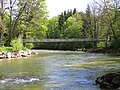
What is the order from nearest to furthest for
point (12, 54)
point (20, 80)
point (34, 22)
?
point (20, 80) < point (12, 54) < point (34, 22)

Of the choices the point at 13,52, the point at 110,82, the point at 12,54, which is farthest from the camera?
the point at 13,52

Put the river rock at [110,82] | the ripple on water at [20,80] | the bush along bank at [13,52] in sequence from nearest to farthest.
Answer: the river rock at [110,82], the ripple on water at [20,80], the bush along bank at [13,52]

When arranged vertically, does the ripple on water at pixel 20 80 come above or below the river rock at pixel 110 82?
below

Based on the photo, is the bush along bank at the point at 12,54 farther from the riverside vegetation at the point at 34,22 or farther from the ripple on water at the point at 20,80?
the ripple on water at the point at 20,80

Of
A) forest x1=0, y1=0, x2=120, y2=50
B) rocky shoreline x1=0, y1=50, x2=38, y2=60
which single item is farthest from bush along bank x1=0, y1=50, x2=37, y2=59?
forest x1=0, y1=0, x2=120, y2=50

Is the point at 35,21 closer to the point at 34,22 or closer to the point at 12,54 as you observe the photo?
the point at 34,22

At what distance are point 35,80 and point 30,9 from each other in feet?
124

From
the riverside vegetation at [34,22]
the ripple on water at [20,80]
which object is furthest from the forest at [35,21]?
the ripple on water at [20,80]

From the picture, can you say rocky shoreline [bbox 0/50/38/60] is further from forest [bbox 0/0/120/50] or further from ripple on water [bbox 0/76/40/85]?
ripple on water [bbox 0/76/40/85]

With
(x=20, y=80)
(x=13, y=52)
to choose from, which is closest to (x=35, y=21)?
(x=13, y=52)

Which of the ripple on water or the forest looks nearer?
the ripple on water

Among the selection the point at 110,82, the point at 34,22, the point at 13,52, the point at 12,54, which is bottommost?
the point at 110,82

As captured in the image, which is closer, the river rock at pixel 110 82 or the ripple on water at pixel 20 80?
the river rock at pixel 110 82

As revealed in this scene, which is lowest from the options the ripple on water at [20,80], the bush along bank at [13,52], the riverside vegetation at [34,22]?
the ripple on water at [20,80]
